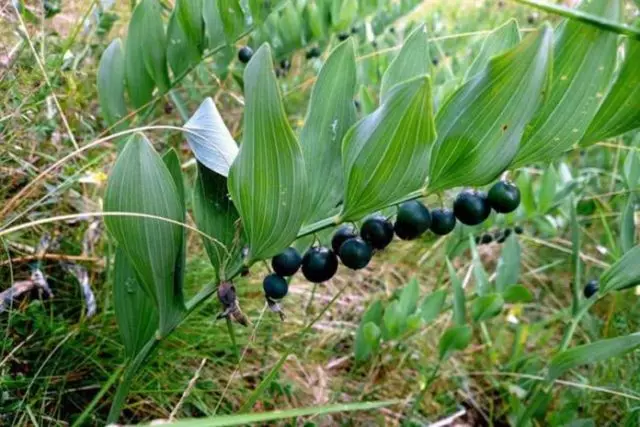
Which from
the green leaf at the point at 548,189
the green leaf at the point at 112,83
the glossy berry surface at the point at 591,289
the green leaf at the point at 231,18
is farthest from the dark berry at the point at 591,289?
the green leaf at the point at 112,83

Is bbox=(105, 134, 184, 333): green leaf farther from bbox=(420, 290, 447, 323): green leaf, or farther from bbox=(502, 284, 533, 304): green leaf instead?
bbox=(502, 284, 533, 304): green leaf

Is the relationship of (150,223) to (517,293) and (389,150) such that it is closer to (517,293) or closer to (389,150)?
(389,150)

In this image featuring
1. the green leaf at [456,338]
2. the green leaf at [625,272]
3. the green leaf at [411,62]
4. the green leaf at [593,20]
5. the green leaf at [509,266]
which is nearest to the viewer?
the green leaf at [593,20]

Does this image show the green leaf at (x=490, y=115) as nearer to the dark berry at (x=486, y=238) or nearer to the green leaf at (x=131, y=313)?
the green leaf at (x=131, y=313)

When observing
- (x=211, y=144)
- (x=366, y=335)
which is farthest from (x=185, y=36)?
(x=366, y=335)

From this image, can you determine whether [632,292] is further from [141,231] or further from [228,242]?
[141,231]

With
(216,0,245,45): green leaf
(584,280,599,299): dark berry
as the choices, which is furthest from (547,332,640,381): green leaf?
(216,0,245,45): green leaf

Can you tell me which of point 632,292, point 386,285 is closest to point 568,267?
point 632,292
